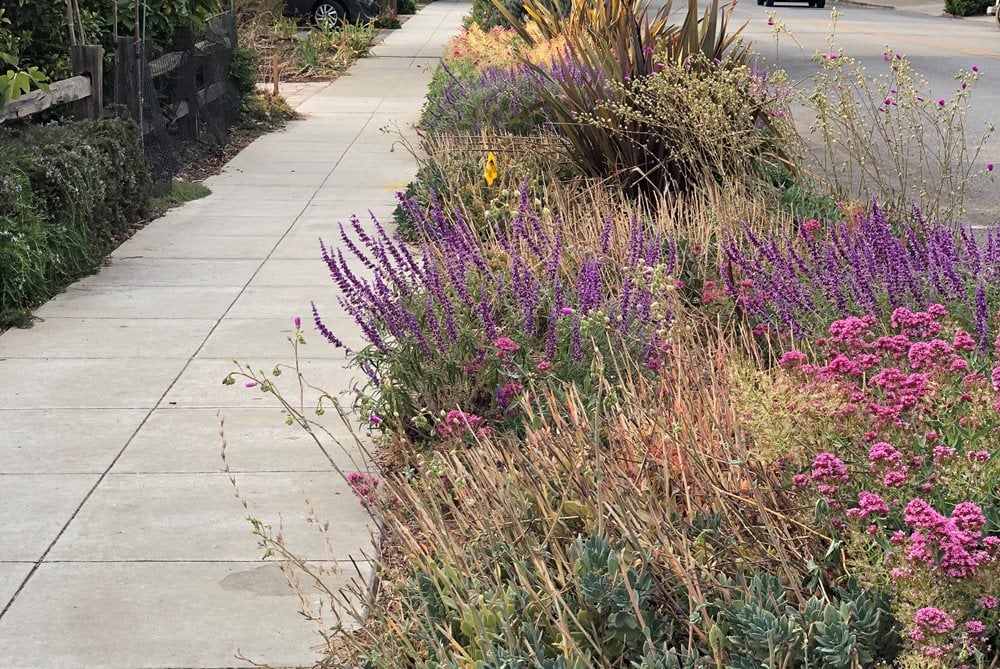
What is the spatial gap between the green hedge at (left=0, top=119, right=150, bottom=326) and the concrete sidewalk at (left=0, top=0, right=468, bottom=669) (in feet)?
0.59

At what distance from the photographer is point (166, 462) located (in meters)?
5.21

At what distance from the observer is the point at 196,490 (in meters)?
4.93

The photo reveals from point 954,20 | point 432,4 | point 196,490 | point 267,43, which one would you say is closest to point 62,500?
point 196,490

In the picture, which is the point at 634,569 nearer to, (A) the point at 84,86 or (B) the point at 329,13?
(A) the point at 84,86

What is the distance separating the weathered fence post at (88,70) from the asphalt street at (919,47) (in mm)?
4988

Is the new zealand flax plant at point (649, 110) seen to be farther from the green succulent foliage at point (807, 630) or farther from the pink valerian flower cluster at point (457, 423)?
the green succulent foliage at point (807, 630)

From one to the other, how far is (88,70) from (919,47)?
19.3 metres

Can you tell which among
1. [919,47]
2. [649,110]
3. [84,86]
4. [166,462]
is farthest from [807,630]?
[919,47]

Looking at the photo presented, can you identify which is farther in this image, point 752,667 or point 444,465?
point 444,465

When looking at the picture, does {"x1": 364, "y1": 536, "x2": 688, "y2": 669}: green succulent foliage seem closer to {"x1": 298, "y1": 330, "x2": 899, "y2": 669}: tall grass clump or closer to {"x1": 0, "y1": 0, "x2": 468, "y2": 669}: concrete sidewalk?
{"x1": 298, "y1": 330, "x2": 899, "y2": 669}: tall grass clump

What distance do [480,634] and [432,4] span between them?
4161cm

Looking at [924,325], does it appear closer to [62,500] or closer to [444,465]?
[444,465]

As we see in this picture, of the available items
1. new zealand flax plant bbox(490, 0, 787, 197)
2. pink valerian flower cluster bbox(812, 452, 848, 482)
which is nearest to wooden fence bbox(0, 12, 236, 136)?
new zealand flax plant bbox(490, 0, 787, 197)

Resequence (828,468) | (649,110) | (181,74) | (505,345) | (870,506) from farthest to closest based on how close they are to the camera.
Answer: (181,74) < (649,110) < (505,345) < (828,468) < (870,506)
